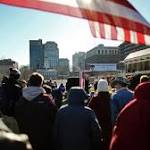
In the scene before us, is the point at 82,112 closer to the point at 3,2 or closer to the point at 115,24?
the point at 115,24

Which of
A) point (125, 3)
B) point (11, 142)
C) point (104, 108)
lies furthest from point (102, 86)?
point (11, 142)

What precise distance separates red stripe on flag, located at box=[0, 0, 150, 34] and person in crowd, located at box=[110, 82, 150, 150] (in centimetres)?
83

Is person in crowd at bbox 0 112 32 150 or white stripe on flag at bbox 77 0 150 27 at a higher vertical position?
white stripe on flag at bbox 77 0 150 27

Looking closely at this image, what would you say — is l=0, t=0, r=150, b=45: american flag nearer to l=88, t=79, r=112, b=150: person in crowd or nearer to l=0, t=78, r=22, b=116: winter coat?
l=88, t=79, r=112, b=150: person in crowd

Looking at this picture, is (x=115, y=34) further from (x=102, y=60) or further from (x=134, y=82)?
(x=102, y=60)

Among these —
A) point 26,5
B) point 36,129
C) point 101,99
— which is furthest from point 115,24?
point 101,99

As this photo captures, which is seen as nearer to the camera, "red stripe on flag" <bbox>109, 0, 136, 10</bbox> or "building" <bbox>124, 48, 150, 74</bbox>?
"red stripe on flag" <bbox>109, 0, 136, 10</bbox>

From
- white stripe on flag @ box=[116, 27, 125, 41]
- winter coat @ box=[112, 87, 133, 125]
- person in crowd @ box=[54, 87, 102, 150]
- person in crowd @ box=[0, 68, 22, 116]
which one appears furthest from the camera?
person in crowd @ box=[0, 68, 22, 116]

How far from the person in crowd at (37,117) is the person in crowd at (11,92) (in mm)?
1688

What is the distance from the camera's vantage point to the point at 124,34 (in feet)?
14.6

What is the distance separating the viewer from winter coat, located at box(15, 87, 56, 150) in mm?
6359

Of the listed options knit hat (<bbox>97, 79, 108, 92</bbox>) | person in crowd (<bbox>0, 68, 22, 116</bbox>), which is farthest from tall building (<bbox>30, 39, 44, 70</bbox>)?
knit hat (<bbox>97, 79, 108, 92</bbox>)

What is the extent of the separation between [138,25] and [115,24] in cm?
27

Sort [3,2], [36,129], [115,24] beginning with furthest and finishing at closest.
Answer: [36,129] < [115,24] < [3,2]
